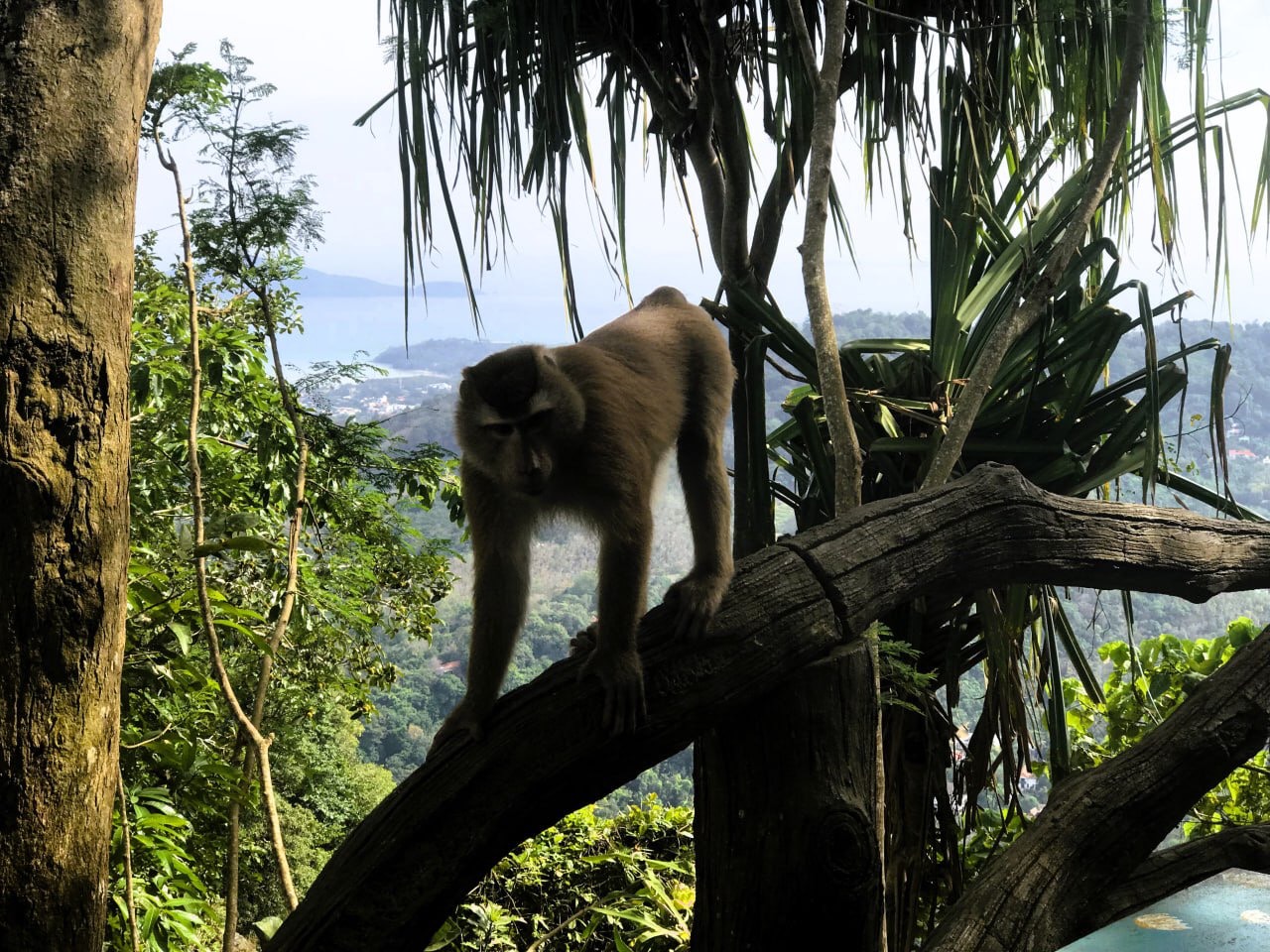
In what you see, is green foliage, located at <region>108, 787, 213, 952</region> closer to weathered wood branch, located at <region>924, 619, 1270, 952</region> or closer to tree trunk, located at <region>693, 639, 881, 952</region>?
tree trunk, located at <region>693, 639, 881, 952</region>

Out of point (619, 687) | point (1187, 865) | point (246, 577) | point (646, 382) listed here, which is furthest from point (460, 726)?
point (246, 577)

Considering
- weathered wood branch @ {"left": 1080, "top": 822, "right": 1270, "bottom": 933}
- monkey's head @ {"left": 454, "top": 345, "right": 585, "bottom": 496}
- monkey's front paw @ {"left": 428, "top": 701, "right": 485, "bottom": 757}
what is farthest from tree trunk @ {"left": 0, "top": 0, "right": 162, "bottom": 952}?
weathered wood branch @ {"left": 1080, "top": 822, "right": 1270, "bottom": 933}

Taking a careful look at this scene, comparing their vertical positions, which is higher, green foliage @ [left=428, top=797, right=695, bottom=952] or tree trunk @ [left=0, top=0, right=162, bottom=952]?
tree trunk @ [left=0, top=0, right=162, bottom=952]

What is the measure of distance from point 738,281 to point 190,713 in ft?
6.80

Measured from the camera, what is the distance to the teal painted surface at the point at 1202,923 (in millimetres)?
2092

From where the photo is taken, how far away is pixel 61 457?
4.30ft

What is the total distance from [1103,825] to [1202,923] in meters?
0.48

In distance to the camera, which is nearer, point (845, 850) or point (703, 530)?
point (845, 850)

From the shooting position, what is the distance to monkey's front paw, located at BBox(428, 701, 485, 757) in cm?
147

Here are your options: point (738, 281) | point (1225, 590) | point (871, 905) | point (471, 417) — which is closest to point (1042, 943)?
point (871, 905)

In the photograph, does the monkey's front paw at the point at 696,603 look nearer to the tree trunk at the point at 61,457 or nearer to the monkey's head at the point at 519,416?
the monkey's head at the point at 519,416

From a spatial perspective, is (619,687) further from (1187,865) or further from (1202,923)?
(1202,923)

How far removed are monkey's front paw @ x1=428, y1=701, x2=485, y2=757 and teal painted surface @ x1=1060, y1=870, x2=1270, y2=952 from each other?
137 cm

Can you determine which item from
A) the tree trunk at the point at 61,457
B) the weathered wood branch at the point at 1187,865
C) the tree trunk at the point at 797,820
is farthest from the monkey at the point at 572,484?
the weathered wood branch at the point at 1187,865
